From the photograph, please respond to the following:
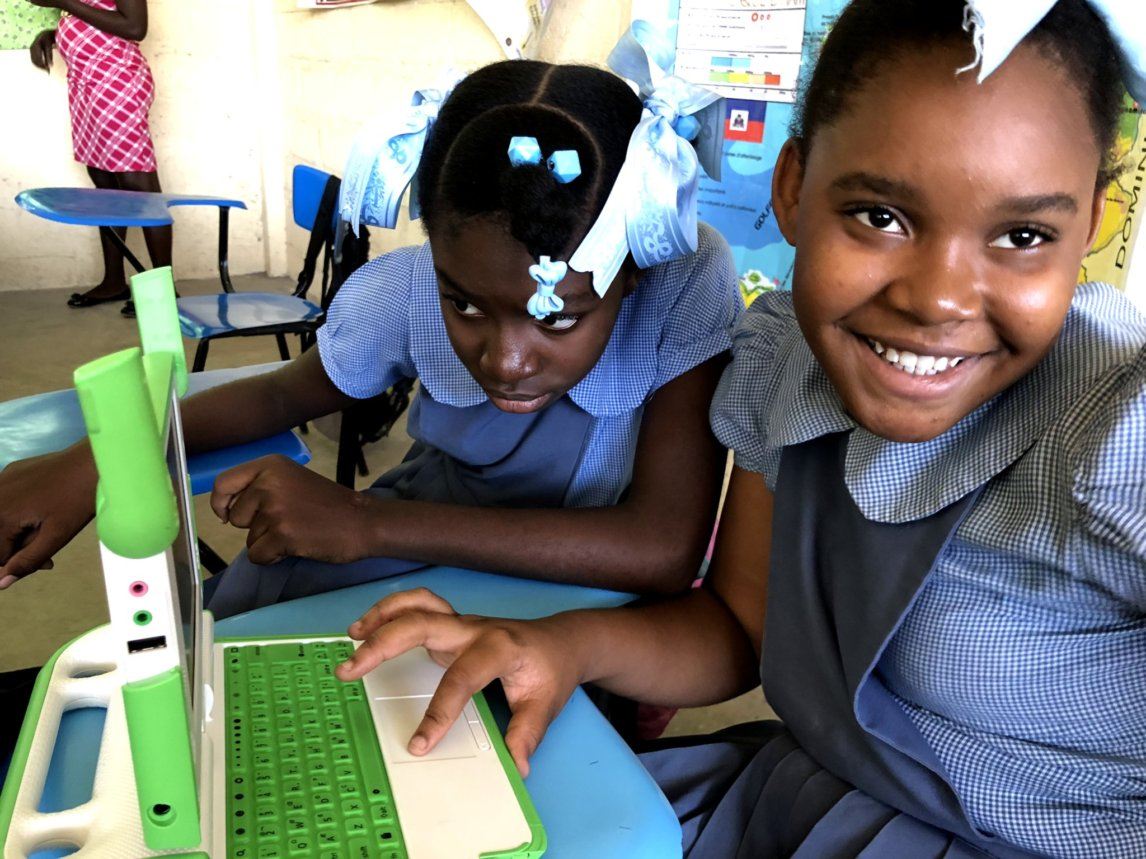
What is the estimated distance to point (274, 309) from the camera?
300 centimetres

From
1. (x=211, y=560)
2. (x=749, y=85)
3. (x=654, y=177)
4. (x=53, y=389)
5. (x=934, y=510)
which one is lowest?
(x=53, y=389)

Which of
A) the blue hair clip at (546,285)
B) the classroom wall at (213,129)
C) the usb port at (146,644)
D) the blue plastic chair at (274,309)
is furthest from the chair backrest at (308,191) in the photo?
the usb port at (146,644)

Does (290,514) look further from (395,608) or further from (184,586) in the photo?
(184,586)

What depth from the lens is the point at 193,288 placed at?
17.7ft

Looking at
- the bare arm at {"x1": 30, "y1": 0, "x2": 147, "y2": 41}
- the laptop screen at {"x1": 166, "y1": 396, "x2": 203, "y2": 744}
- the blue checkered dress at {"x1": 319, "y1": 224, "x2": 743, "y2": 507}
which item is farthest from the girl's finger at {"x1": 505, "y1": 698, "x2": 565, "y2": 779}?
the bare arm at {"x1": 30, "y1": 0, "x2": 147, "y2": 41}

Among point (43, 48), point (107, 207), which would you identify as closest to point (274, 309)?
point (107, 207)

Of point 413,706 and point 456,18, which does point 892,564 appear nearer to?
point 413,706

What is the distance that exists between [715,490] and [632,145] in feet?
1.27

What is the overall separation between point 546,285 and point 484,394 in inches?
10.7

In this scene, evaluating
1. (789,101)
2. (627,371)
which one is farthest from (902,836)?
(789,101)

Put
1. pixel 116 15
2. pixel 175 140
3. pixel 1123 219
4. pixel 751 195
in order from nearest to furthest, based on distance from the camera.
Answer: pixel 1123 219, pixel 751 195, pixel 116 15, pixel 175 140

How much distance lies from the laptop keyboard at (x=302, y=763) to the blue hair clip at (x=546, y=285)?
377 mm

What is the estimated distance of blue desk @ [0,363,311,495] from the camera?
1292 millimetres

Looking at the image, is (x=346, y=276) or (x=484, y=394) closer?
(x=484, y=394)
